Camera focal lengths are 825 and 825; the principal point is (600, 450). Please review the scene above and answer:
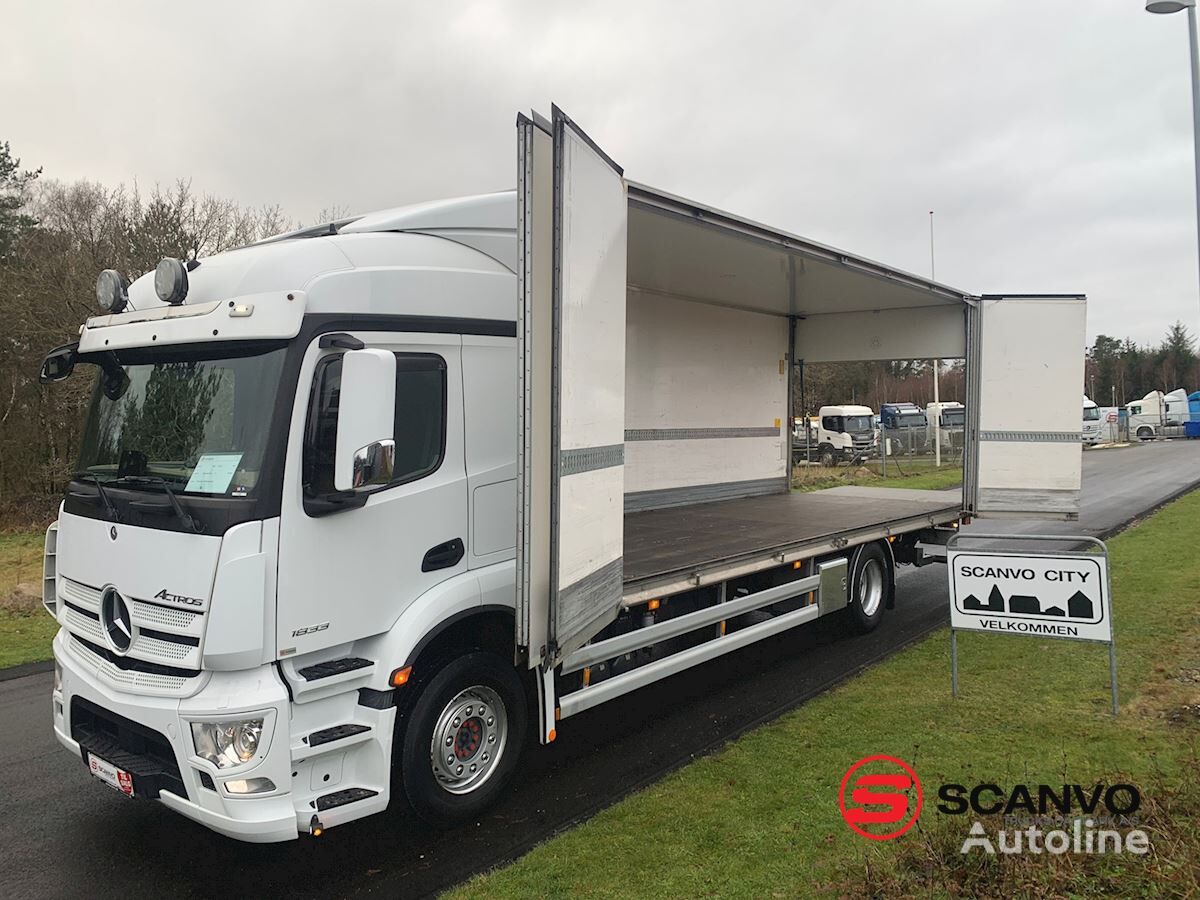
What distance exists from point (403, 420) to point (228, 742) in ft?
5.18

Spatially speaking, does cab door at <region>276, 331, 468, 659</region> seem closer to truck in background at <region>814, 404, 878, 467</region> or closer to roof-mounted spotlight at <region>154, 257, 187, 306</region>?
roof-mounted spotlight at <region>154, 257, 187, 306</region>

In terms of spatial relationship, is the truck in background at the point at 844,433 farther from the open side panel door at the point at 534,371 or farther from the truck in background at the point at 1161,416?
the open side panel door at the point at 534,371

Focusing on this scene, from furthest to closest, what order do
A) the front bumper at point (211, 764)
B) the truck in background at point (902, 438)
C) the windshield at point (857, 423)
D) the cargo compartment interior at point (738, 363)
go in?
the windshield at point (857, 423)
the truck in background at point (902, 438)
the cargo compartment interior at point (738, 363)
the front bumper at point (211, 764)

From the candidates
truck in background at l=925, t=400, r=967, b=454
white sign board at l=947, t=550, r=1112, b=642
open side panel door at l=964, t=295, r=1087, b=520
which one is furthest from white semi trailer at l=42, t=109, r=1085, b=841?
truck in background at l=925, t=400, r=967, b=454

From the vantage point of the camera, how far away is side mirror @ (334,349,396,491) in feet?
11.1

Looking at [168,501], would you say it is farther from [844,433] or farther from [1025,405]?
[844,433]

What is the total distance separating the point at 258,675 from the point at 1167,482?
24.9 meters

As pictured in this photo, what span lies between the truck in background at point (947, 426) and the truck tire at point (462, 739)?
608 inches

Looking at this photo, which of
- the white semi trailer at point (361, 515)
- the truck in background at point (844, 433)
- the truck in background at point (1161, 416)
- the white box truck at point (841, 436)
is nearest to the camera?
the white semi trailer at point (361, 515)

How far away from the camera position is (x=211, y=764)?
10.9 ft

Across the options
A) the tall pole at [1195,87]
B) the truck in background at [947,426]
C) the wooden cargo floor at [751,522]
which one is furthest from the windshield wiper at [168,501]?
the truck in background at [947,426]

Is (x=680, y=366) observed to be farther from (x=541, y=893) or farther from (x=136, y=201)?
(x=136, y=201)

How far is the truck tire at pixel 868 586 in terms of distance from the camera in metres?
7.63

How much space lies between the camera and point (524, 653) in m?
4.22
